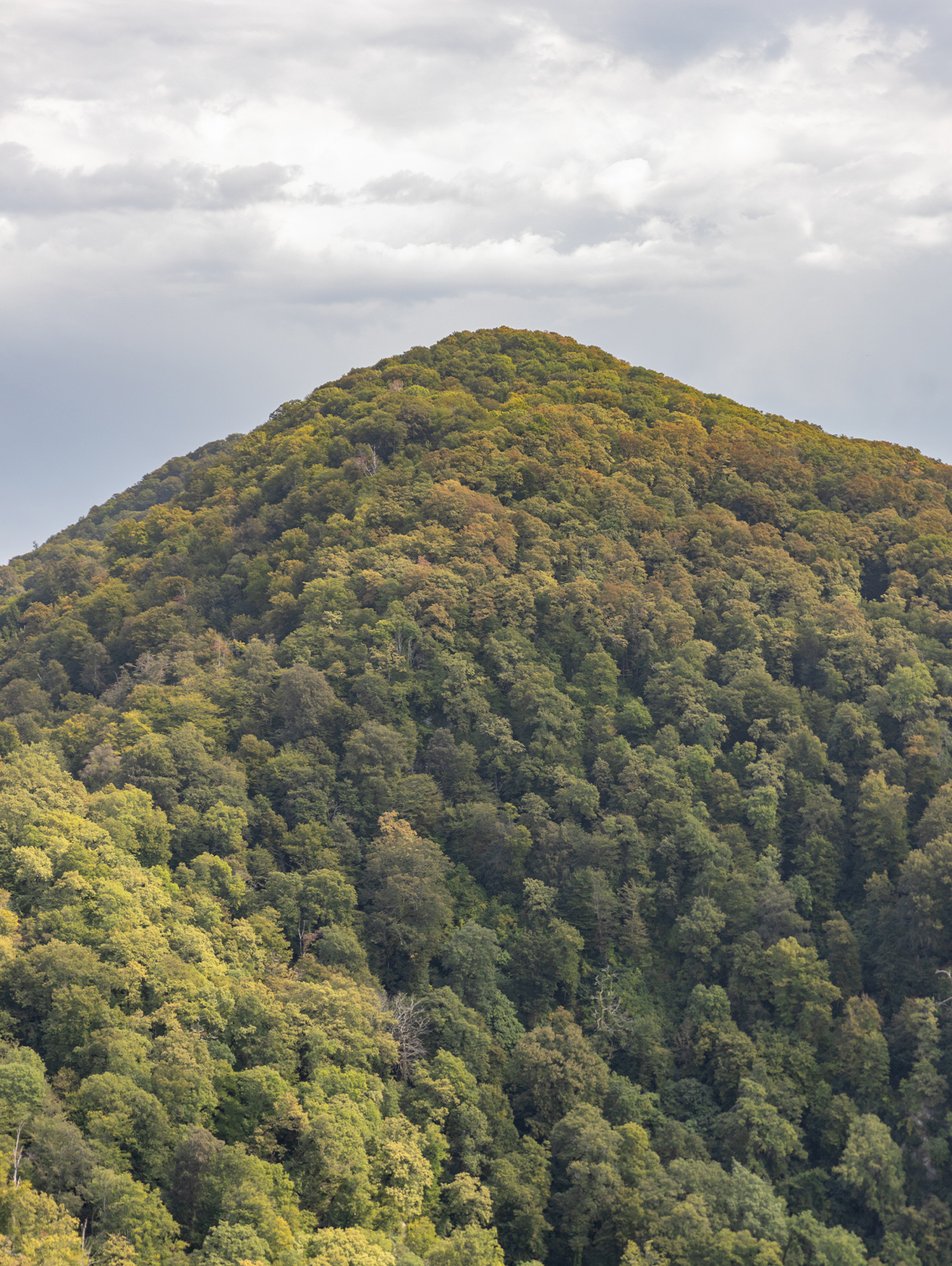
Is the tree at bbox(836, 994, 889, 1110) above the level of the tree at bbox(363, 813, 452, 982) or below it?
below

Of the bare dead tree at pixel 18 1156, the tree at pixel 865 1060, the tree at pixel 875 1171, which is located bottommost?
the tree at pixel 875 1171

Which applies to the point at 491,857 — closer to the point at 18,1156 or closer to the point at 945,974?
the point at 945,974

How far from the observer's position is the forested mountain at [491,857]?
97.4ft

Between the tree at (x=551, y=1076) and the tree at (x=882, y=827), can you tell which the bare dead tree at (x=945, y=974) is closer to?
the tree at (x=882, y=827)

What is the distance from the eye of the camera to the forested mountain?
29.7 meters

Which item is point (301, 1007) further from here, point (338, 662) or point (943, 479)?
point (943, 479)

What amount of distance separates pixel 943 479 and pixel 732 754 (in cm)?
2962

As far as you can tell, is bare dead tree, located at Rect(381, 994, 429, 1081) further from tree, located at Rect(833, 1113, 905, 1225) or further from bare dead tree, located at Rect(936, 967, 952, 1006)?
bare dead tree, located at Rect(936, 967, 952, 1006)

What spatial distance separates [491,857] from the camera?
45.0m

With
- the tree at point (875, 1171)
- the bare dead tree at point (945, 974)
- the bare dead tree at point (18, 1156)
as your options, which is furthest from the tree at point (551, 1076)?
the bare dead tree at point (18, 1156)

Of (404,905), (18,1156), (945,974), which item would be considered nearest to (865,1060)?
(945,974)

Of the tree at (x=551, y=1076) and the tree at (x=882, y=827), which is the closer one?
the tree at (x=551, y=1076)

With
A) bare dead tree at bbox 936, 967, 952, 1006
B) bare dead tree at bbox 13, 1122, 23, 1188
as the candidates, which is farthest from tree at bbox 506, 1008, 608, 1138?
bare dead tree at bbox 13, 1122, 23, 1188

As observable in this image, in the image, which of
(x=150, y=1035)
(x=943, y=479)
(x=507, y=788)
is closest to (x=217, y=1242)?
(x=150, y=1035)
